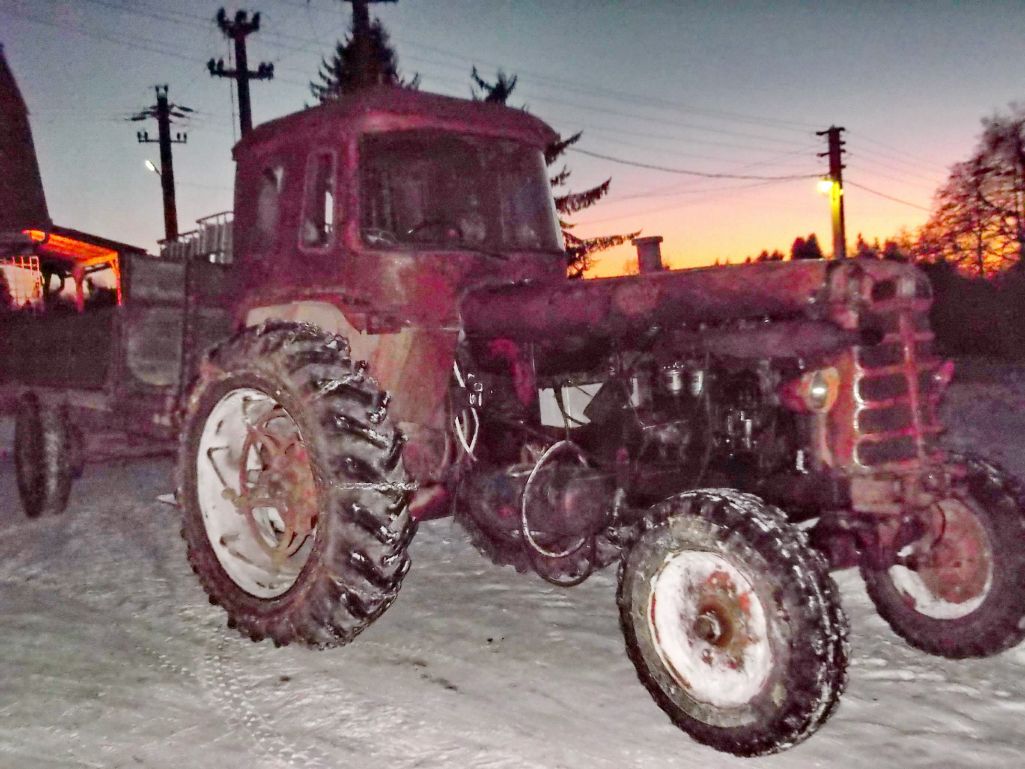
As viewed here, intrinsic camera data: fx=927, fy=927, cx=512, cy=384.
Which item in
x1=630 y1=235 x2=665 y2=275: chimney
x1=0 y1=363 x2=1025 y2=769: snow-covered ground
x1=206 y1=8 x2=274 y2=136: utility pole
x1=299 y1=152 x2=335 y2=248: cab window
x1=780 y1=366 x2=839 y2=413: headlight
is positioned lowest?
x1=0 y1=363 x2=1025 y2=769: snow-covered ground

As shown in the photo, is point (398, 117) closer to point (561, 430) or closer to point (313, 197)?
point (313, 197)

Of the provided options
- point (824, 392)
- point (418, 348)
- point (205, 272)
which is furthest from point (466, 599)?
point (205, 272)

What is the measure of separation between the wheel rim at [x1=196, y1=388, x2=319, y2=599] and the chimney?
2.00 metres

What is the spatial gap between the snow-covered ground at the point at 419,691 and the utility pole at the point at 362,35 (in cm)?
2294

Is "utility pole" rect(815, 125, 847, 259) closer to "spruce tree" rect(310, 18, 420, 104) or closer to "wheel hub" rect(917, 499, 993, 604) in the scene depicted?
"spruce tree" rect(310, 18, 420, 104)

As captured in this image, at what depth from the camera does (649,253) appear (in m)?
4.92

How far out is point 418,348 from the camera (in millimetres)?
4875

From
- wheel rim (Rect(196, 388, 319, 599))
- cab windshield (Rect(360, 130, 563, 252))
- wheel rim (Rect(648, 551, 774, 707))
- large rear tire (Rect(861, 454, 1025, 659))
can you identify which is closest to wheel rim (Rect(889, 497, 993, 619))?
large rear tire (Rect(861, 454, 1025, 659))

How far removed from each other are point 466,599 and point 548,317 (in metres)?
1.89

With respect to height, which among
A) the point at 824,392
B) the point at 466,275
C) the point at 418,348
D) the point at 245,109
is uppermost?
the point at 245,109

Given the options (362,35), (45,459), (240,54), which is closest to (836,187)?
(362,35)

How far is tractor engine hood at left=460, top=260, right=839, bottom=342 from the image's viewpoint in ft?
12.2

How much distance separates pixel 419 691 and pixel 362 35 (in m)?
27.0

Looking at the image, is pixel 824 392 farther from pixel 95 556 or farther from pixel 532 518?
pixel 95 556
